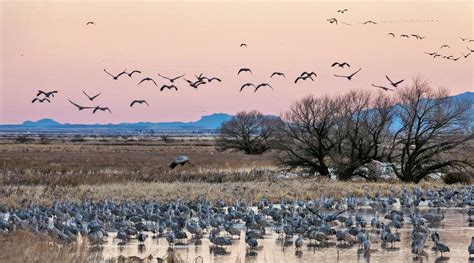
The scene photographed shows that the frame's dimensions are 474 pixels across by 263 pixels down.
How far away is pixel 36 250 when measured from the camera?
1382 cm

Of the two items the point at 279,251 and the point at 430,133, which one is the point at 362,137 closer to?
the point at 430,133

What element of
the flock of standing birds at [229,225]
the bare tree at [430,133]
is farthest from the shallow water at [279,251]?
the bare tree at [430,133]

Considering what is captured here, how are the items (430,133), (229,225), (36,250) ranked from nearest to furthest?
(36,250)
(229,225)
(430,133)

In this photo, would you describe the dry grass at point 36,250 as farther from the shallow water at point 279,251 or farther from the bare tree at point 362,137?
the bare tree at point 362,137

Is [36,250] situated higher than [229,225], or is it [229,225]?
[36,250]

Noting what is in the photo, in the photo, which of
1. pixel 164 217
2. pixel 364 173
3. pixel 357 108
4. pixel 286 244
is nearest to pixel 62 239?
pixel 164 217

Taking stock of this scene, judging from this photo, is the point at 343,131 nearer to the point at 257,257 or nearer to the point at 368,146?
the point at 368,146

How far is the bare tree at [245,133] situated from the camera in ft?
259

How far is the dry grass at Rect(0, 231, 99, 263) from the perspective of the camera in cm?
1276

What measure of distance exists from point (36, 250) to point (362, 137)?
95.1 ft

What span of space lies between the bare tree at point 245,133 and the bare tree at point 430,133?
39.5m

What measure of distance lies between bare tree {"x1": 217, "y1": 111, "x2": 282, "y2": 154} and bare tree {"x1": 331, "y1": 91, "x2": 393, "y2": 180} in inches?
1443

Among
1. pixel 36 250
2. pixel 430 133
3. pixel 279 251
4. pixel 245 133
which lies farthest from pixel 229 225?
pixel 245 133

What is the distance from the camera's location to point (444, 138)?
3775cm
